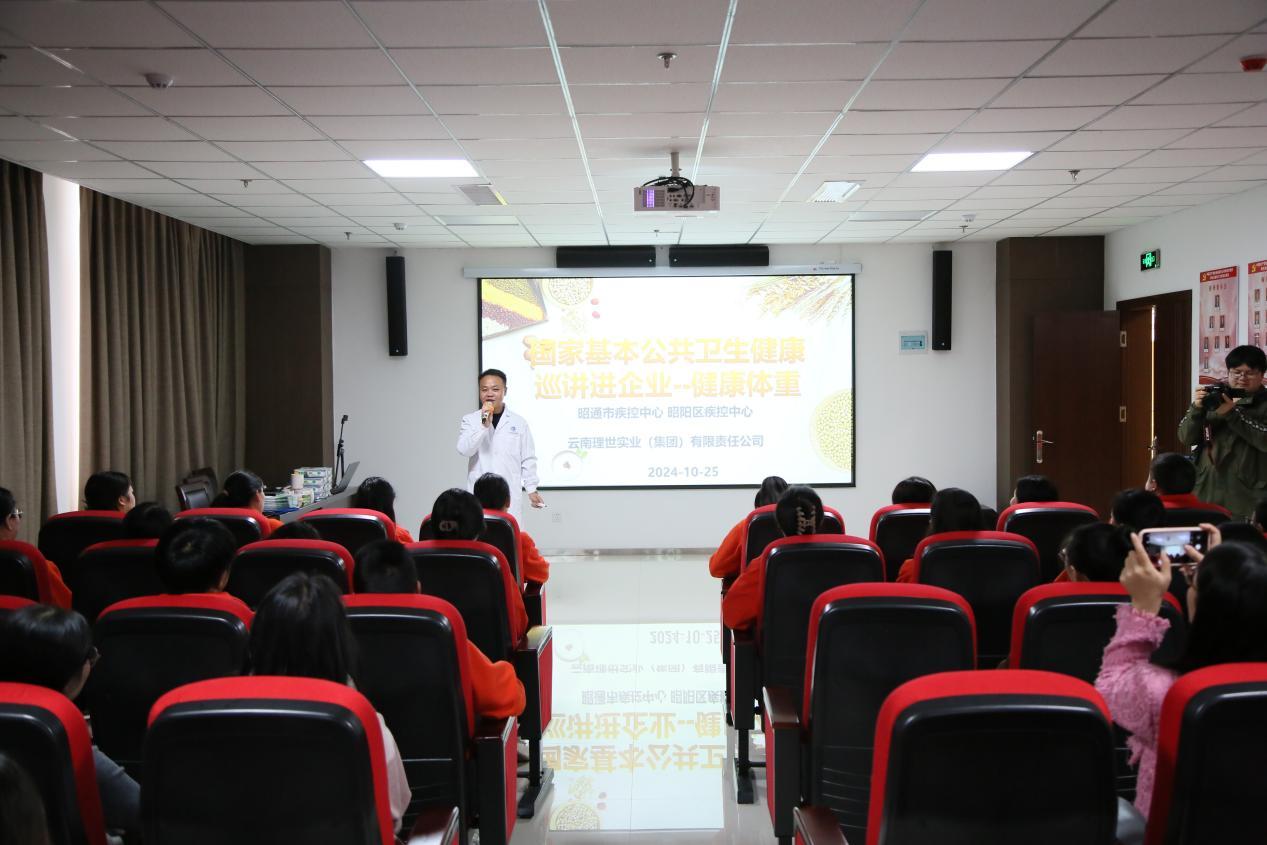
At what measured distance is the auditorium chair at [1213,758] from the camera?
1374 millimetres

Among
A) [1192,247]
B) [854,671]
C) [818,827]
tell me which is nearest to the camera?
[818,827]

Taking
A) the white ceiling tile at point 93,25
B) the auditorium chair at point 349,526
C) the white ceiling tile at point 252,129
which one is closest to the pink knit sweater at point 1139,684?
the auditorium chair at point 349,526

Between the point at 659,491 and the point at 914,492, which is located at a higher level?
the point at 914,492

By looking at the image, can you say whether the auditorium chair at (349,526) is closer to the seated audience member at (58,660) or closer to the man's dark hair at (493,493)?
the man's dark hair at (493,493)

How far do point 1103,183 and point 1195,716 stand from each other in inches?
219

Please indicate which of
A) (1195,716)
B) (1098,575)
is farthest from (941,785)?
(1098,575)

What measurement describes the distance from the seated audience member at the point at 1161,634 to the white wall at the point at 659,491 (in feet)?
22.7

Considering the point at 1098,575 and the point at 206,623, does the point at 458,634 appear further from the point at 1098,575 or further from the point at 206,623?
the point at 1098,575

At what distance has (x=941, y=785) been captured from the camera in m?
1.40

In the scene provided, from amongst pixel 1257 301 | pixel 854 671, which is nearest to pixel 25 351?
pixel 854 671

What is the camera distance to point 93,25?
10.7 feet

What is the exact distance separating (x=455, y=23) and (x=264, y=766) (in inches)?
106

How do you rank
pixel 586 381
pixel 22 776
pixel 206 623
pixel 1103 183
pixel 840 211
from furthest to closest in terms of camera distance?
pixel 586 381 < pixel 840 211 < pixel 1103 183 < pixel 206 623 < pixel 22 776

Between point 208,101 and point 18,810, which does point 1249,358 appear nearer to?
point 208,101
